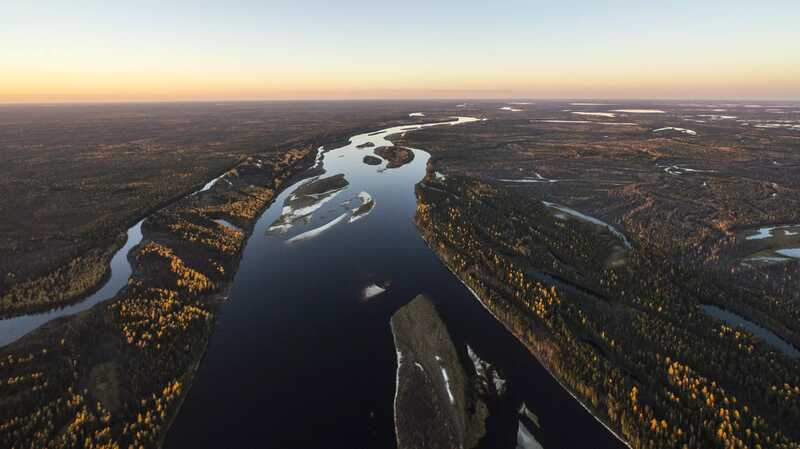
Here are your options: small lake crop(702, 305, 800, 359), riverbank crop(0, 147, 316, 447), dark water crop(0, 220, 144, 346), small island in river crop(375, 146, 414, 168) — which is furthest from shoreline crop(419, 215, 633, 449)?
small island in river crop(375, 146, 414, 168)

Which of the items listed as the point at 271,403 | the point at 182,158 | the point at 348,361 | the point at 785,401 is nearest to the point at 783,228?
the point at 785,401

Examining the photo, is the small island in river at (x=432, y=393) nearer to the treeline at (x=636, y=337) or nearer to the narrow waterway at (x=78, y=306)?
the treeline at (x=636, y=337)

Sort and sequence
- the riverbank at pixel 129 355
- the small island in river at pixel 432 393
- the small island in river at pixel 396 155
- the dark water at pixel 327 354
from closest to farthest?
the riverbank at pixel 129 355 → the small island in river at pixel 432 393 → the dark water at pixel 327 354 → the small island in river at pixel 396 155

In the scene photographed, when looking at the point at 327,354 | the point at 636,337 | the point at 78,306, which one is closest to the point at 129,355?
the point at 78,306

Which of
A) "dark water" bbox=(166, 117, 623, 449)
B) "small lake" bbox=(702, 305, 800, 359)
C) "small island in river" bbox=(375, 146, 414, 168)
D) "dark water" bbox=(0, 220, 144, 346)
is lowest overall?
"dark water" bbox=(166, 117, 623, 449)

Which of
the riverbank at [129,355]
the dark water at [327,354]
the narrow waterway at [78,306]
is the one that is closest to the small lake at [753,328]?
the dark water at [327,354]

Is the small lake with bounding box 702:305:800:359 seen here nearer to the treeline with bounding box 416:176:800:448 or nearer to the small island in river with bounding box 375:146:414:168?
the treeline with bounding box 416:176:800:448
